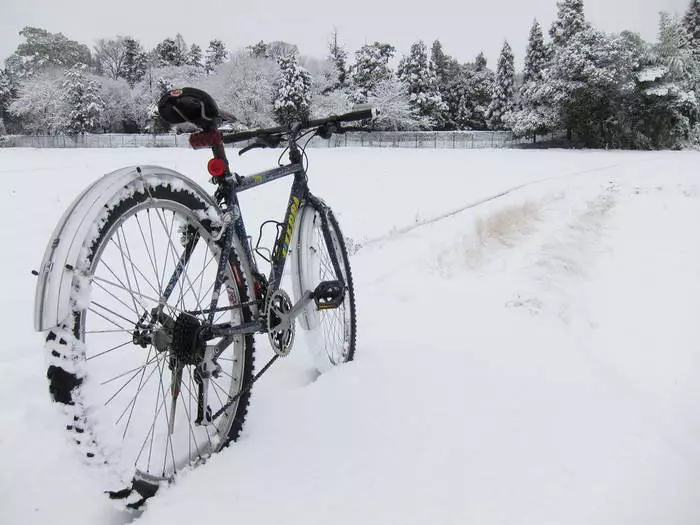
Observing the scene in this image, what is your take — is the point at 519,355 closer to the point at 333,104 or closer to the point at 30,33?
the point at 333,104

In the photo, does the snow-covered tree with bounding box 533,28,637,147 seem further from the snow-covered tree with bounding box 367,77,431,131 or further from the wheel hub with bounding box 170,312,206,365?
the wheel hub with bounding box 170,312,206,365

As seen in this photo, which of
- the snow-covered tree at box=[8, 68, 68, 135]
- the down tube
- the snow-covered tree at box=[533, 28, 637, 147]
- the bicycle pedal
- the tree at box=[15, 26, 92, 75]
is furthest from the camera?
the tree at box=[15, 26, 92, 75]

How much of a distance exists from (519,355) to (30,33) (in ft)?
223

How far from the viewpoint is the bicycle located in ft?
4.22

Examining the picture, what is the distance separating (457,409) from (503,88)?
48.0m

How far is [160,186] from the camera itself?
1.53 meters

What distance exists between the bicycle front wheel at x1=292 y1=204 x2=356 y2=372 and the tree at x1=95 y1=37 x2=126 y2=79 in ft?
232

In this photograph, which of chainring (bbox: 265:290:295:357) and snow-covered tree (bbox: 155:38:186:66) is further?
snow-covered tree (bbox: 155:38:186:66)

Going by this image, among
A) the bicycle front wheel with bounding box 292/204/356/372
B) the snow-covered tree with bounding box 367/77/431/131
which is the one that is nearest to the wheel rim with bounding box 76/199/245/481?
the bicycle front wheel with bounding box 292/204/356/372

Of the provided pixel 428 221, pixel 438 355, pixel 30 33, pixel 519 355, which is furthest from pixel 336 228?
pixel 30 33

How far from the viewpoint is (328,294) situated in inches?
97.3

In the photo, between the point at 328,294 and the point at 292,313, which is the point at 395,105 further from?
the point at 292,313

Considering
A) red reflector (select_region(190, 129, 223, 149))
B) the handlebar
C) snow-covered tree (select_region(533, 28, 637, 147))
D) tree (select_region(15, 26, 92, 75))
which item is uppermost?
tree (select_region(15, 26, 92, 75))

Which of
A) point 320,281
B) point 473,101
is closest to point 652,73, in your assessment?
point 473,101
